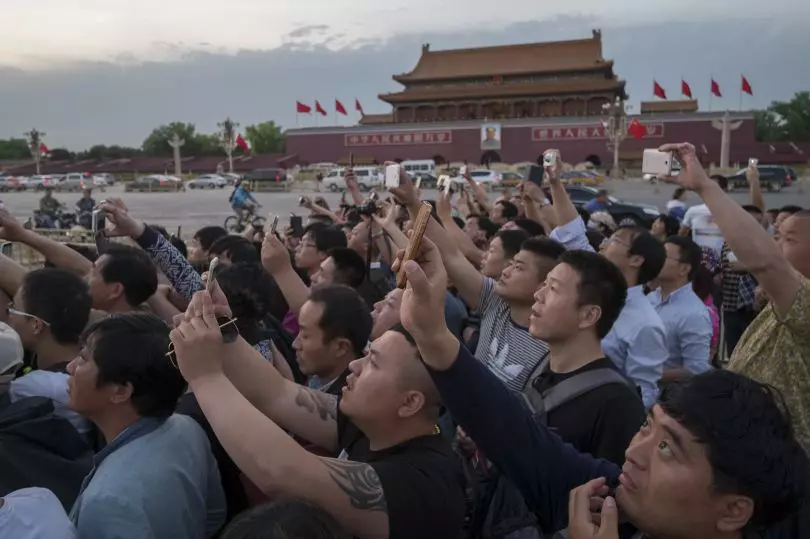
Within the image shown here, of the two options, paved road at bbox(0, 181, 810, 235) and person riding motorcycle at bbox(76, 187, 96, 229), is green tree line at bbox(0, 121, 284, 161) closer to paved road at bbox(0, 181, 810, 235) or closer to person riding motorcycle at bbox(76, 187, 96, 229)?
paved road at bbox(0, 181, 810, 235)

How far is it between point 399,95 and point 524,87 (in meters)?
8.08

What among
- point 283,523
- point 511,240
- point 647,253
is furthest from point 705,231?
point 283,523

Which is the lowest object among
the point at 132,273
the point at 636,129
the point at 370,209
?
the point at 132,273

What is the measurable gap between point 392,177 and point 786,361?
2.00m

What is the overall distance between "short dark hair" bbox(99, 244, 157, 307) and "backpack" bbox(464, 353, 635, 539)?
1.89m

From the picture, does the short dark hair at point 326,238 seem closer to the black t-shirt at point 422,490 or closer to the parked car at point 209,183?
the black t-shirt at point 422,490

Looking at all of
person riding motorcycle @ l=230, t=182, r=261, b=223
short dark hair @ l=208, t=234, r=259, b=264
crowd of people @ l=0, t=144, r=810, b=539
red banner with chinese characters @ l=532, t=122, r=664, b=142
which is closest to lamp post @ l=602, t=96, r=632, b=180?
red banner with chinese characters @ l=532, t=122, r=664, b=142

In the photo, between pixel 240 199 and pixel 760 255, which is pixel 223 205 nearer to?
pixel 240 199

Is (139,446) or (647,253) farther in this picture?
(647,253)

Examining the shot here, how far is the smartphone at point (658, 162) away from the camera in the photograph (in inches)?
104

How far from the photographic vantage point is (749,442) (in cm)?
128

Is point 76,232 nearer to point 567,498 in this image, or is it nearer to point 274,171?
point 567,498

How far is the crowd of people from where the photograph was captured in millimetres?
1322

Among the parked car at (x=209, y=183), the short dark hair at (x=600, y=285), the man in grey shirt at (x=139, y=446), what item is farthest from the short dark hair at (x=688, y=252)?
the parked car at (x=209, y=183)
